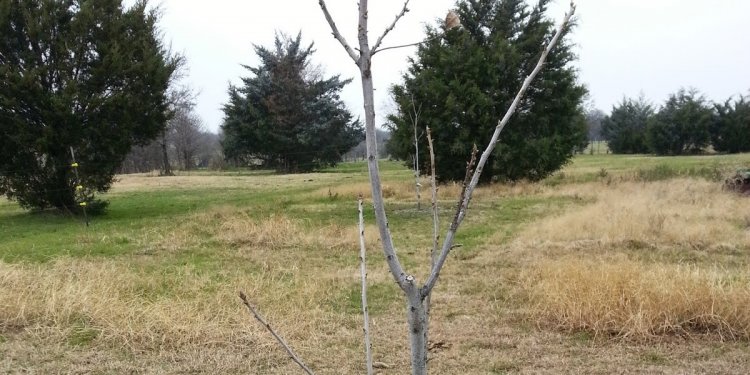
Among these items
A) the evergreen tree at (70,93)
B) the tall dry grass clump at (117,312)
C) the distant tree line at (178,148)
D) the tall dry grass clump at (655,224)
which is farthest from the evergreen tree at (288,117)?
the tall dry grass clump at (117,312)

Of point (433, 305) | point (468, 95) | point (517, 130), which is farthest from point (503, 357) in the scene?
point (517, 130)

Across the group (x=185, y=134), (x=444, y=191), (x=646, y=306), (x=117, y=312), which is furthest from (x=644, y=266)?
(x=185, y=134)

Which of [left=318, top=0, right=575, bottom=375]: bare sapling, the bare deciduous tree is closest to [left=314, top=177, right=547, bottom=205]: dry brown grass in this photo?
[left=318, top=0, right=575, bottom=375]: bare sapling

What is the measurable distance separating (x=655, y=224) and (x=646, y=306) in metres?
5.38

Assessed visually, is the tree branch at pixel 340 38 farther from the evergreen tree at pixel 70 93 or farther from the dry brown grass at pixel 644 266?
the evergreen tree at pixel 70 93

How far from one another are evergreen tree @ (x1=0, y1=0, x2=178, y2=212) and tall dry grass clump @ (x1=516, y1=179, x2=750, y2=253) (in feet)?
32.8

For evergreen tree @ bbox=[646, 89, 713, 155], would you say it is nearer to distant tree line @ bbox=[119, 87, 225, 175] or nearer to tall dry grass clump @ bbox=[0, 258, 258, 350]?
distant tree line @ bbox=[119, 87, 225, 175]

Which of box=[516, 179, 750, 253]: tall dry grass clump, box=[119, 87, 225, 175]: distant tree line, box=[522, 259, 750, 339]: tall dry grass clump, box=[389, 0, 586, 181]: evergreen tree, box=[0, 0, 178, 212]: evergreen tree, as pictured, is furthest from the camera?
box=[119, 87, 225, 175]: distant tree line

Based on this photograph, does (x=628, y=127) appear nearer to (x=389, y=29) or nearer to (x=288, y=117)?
(x=288, y=117)

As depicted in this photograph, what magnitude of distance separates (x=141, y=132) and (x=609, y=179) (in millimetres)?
15216

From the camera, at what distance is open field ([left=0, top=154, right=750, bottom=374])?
4.20 metres

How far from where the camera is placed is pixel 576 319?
15.6 ft

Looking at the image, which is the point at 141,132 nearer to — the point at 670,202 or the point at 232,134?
the point at 670,202

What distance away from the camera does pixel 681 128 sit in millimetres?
38844
